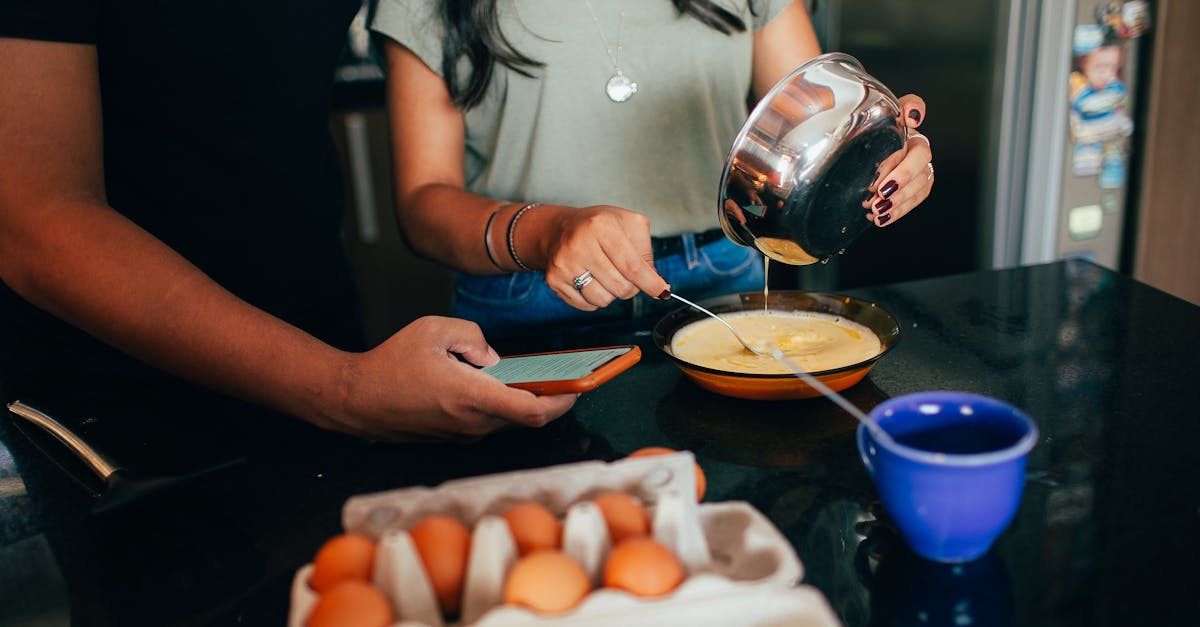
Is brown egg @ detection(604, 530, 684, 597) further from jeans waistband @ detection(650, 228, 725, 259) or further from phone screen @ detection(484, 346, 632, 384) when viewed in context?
jeans waistband @ detection(650, 228, 725, 259)

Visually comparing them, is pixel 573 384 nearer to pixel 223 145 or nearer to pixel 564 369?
pixel 564 369

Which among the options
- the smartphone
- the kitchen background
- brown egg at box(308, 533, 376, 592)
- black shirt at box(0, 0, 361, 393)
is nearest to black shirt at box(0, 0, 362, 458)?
black shirt at box(0, 0, 361, 393)

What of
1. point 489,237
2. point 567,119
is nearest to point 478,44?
point 567,119

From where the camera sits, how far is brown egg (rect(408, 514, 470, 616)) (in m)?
0.65

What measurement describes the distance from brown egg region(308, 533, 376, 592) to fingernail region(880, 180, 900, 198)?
0.77 m

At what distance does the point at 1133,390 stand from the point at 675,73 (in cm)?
82

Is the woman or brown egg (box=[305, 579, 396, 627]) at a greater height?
the woman

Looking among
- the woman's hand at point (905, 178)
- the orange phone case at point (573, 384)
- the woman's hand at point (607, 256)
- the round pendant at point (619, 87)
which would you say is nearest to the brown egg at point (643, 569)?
the orange phone case at point (573, 384)

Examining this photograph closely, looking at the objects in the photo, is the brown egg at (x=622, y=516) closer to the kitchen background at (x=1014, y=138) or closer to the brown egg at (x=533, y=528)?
the brown egg at (x=533, y=528)

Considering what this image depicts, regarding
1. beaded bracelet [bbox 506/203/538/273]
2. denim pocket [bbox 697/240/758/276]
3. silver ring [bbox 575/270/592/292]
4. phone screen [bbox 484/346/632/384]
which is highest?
beaded bracelet [bbox 506/203/538/273]

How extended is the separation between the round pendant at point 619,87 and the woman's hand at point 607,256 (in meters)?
0.41

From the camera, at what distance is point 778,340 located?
1.17 metres

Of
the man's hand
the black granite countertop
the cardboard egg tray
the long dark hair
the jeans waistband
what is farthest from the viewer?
the jeans waistband

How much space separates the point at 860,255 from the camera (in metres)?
3.26
